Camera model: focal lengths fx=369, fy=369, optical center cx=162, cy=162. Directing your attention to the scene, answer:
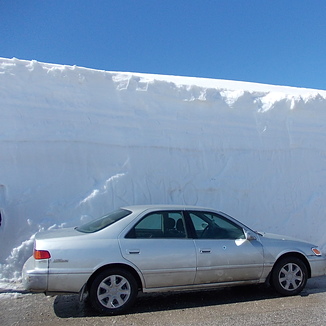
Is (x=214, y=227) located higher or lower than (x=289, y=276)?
higher

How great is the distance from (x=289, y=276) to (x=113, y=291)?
2.64 meters

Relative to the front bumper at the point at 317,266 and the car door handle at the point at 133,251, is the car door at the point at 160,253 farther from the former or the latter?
the front bumper at the point at 317,266

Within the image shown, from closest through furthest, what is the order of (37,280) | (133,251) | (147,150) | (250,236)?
(37,280)
(133,251)
(250,236)
(147,150)

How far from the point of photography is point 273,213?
9.09 metres

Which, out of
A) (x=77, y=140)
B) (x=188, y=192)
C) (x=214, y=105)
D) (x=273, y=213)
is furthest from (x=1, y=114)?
(x=273, y=213)

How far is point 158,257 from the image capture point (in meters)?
4.89

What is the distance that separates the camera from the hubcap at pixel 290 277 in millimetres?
5477

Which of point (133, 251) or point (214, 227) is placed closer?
point (133, 251)

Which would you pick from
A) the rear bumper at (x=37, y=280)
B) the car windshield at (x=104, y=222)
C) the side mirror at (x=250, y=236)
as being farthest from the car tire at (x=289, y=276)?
the rear bumper at (x=37, y=280)

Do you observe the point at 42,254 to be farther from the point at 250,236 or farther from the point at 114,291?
the point at 250,236

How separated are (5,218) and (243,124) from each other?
6.25 metres

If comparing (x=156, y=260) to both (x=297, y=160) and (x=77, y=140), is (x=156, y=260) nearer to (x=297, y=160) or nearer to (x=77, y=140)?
(x=77, y=140)

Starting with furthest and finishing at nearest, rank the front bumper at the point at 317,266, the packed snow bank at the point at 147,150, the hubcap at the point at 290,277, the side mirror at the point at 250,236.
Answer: the packed snow bank at the point at 147,150
the front bumper at the point at 317,266
the hubcap at the point at 290,277
the side mirror at the point at 250,236

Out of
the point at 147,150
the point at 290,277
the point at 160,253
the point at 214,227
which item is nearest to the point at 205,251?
the point at 214,227
